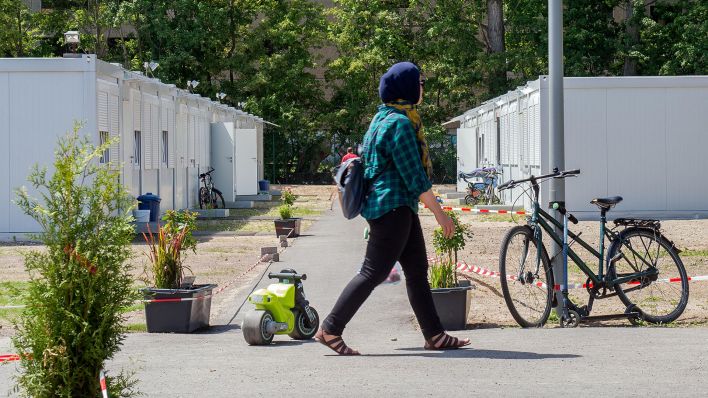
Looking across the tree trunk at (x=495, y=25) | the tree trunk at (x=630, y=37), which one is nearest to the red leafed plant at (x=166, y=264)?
the tree trunk at (x=630, y=37)

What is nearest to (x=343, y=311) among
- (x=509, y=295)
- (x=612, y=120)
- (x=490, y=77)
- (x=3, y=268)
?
(x=509, y=295)

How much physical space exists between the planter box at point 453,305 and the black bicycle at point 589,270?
1.14 ft

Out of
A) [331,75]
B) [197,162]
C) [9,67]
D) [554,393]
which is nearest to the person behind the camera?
[554,393]

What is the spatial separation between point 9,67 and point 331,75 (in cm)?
3614

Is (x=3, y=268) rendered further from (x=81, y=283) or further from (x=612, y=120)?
(x=612, y=120)

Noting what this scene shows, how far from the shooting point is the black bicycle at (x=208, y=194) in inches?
1200

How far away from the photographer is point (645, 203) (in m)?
25.4

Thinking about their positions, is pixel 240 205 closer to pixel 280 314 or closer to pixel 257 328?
pixel 280 314

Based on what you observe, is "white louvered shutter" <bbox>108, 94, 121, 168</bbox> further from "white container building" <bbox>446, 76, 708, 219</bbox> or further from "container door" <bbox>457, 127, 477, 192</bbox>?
"container door" <bbox>457, 127, 477, 192</bbox>

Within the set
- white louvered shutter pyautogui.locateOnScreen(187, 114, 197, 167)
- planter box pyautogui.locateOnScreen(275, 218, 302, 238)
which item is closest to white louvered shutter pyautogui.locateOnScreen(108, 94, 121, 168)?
planter box pyautogui.locateOnScreen(275, 218, 302, 238)

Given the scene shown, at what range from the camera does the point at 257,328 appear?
8.48 metres

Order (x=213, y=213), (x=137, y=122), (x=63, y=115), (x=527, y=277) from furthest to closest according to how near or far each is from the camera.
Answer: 1. (x=213, y=213)
2. (x=137, y=122)
3. (x=63, y=115)
4. (x=527, y=277)

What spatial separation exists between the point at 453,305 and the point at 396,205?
75.3 inches

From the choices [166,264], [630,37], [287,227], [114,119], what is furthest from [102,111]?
[630,37]
